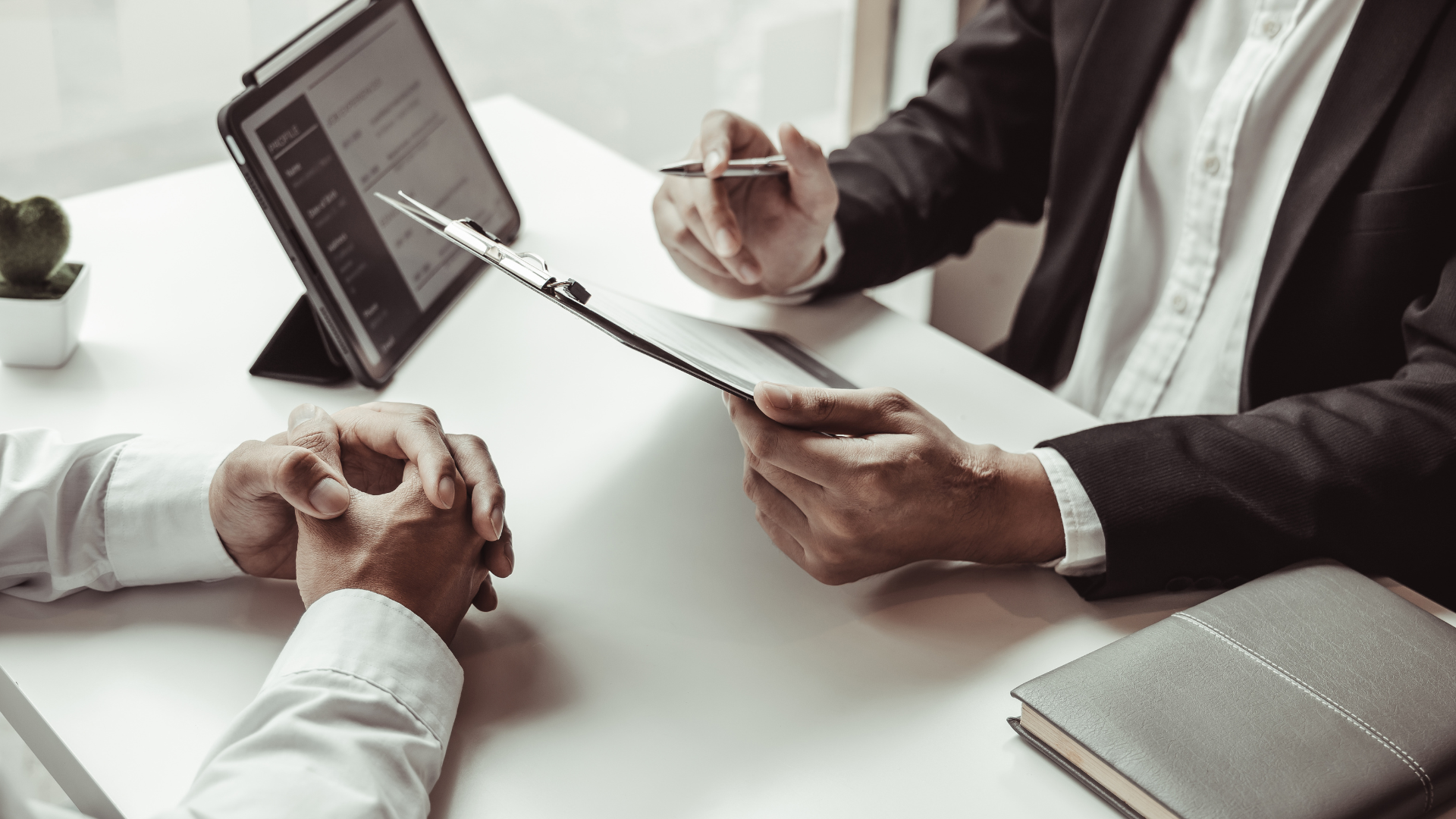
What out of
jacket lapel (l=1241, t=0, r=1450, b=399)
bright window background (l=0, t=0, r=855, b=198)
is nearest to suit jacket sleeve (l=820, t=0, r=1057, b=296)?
jacket lapel (l=1241, t=0, r=1450, b=399)

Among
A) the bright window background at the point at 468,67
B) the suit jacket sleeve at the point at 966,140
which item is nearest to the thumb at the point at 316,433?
the suit jacket sleeve at the point at 966,140

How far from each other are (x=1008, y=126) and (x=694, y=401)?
0.64 meters

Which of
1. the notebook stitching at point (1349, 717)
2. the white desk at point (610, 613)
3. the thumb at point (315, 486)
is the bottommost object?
the white desk at point (610, 613)

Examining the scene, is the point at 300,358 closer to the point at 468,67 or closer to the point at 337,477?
the point at 337,477

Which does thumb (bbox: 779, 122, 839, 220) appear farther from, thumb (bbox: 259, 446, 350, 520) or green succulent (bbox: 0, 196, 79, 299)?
green succulent (bbox: 0, 196, 79, 299)

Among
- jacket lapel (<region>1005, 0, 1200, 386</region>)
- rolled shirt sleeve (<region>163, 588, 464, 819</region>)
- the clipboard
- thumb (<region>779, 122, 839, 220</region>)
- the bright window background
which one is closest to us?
rolled shirt sleeve (<region>163, 588, 464, 819</region>)

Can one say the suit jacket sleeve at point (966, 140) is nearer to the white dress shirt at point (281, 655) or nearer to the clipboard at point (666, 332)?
the clipboard at point (666, 332)

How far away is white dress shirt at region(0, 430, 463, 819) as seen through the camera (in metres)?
0.55

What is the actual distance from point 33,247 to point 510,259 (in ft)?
1.70

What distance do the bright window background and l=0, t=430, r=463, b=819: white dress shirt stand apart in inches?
43.7

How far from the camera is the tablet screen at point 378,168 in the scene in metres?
0.90

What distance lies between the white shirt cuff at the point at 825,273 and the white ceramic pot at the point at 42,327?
0.67 meters

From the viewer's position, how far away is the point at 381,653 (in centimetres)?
62

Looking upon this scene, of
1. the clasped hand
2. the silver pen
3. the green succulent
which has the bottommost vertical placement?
the clasped hand
